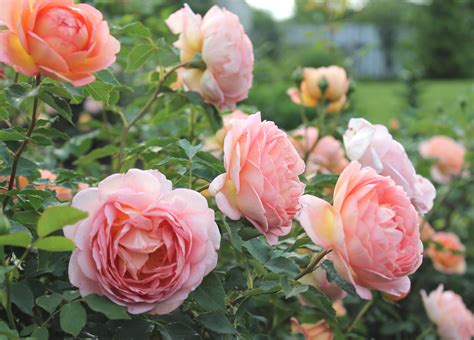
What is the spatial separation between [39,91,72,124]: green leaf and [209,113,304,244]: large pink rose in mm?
166

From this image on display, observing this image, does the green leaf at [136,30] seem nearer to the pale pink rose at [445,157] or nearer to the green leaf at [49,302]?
the green leaf at [49,302]

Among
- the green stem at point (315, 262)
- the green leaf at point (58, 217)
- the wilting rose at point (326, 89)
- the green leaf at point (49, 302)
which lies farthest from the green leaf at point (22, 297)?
the wilting rose at point (326, 89)

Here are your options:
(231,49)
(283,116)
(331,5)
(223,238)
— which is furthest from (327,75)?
(283,116)

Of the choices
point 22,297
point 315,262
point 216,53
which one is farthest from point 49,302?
point 216,53

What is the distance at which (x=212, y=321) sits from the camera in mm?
663

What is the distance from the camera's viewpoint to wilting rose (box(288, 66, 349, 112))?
1.25 metres

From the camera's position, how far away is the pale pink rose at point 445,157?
1.78 metres

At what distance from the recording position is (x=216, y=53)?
87 cm

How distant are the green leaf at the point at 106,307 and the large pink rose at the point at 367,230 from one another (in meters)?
0.19

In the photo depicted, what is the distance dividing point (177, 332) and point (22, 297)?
5.6 inches

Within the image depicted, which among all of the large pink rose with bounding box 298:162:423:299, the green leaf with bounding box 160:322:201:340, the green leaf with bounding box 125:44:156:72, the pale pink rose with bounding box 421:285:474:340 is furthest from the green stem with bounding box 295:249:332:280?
the pale pink rose with bounding box 421:285:474:340

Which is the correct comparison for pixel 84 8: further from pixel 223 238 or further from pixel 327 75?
pixel 327 75

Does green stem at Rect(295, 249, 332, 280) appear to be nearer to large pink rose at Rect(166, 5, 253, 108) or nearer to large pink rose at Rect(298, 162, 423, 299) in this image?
large pink rose at Rect(298, 162, 423, 299)

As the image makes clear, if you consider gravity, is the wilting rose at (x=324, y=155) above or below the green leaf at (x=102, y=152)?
below
